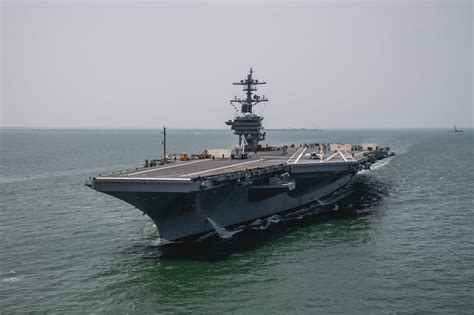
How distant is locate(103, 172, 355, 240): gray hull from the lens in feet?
80.1

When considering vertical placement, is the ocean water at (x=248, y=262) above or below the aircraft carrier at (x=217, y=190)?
below

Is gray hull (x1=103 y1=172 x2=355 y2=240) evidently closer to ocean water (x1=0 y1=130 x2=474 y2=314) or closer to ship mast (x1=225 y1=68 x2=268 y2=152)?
ocean water (x1=0 y1=130 x2=474 y2=314)

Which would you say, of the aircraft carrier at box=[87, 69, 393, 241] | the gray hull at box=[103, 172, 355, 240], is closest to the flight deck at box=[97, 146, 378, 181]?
the aircraft carrier at box=[87, 69, 393, 241]

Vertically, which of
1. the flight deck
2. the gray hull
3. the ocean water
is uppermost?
the flight deck

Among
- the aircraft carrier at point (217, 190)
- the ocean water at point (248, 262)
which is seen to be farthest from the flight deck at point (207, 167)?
the ocean water at point (248, 262)

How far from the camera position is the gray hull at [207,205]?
80.1 feet

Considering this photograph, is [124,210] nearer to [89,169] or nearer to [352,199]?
[352,199]

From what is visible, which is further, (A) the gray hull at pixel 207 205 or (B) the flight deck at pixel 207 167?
(B) the flight deck at pixel 207 167

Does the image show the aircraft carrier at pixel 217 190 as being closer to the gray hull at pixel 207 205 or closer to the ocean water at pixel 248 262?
the gray hull at pixel 207 205

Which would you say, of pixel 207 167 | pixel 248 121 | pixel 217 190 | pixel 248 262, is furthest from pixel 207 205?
pixel 248 121

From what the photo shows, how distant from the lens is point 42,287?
1983 cm

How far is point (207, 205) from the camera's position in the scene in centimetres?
2712

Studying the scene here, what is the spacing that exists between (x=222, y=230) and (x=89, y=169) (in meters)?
43.2

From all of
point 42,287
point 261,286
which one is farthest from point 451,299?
point 42,287
